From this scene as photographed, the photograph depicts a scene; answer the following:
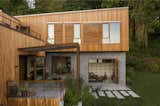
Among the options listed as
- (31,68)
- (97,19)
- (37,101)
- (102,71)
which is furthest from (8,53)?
(102,71)

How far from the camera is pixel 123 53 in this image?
20453mm

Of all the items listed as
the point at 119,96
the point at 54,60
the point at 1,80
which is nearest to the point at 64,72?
the point at 54,60

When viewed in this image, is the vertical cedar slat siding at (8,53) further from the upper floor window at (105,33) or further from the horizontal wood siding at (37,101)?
the upper floor window at (105,33)

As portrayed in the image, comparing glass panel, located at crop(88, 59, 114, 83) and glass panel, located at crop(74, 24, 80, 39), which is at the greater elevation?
glass panel, located at crop(74, 24, 80, 39)

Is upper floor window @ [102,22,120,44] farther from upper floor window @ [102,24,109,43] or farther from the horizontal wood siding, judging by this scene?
the horizontal wood siding

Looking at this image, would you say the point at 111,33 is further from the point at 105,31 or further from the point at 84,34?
the point at 84,34

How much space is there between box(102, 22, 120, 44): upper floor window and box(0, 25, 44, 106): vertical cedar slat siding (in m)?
8.91

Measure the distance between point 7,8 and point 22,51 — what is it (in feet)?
70.2

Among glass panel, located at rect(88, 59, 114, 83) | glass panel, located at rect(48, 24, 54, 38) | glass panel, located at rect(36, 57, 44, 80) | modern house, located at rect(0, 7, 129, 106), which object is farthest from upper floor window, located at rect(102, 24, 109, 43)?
glass panel, located at rect(36, 57, 44, 80)

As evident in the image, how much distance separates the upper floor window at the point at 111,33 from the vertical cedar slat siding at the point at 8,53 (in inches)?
351

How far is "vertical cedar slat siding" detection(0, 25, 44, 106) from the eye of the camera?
866 cm

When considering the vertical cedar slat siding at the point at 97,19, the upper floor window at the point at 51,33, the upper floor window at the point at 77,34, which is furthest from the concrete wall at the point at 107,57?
the upper floor window at the point at 51,33

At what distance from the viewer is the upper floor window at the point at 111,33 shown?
2011cm

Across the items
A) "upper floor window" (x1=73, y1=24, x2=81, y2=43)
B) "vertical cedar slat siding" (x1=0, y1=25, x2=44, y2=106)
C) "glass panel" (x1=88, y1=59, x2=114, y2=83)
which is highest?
"upper floor window" (x1=73, y1=24, x2=81, y2=43)
